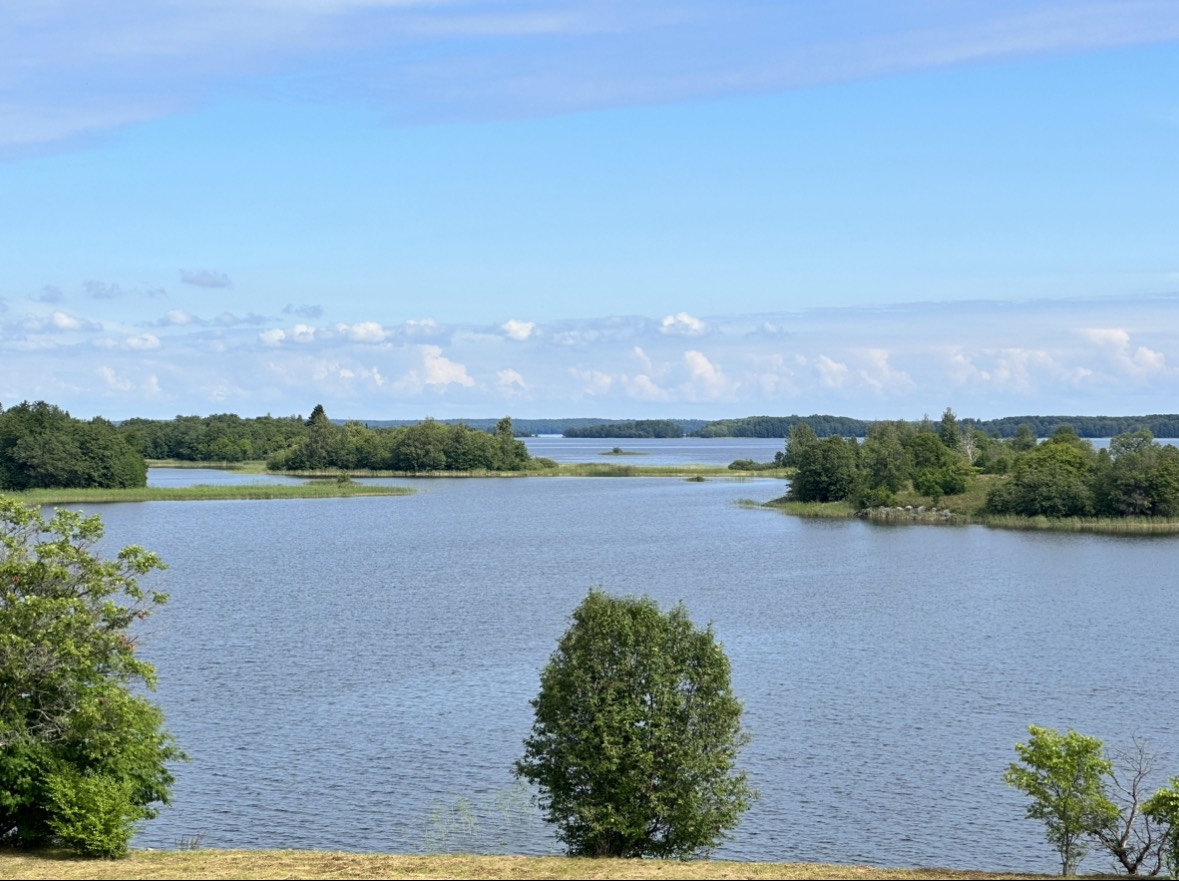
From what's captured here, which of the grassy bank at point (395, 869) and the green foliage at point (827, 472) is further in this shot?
the green foliage at point (827, 472)

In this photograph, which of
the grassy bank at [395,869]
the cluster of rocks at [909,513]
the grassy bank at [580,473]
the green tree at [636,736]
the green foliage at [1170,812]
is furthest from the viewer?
the grassy bank at [580,473]

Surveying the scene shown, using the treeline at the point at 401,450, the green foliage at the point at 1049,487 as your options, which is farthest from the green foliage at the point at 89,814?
the treeline at the point at 401,450

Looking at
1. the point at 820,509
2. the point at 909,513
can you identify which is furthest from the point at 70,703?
the point at 820,509

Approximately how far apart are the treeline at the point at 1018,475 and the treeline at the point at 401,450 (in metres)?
72.9

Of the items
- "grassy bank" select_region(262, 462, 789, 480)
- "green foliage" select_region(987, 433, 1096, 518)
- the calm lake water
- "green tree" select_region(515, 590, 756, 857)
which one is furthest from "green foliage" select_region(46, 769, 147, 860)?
"grassy bank" select_region(262, 462, 789, 480)

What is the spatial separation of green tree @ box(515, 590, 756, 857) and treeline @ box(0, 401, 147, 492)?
4680 inches

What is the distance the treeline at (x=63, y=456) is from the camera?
129m

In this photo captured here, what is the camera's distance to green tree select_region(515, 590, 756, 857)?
2089 centimetres

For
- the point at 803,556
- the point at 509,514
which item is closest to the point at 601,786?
the point at 803,556

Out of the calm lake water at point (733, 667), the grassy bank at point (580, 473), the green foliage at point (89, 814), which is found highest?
the grassy bank at point (580, 473)

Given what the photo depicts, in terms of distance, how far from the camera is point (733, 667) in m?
41.3

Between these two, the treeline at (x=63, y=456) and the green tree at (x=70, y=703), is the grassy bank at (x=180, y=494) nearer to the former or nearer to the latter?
the treeline at (x=63, y=456)

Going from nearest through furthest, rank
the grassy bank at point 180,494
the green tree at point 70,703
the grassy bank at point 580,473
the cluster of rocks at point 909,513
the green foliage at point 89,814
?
the green foliage at point 89,814 < the green tree at point 70,703 < the cluster of rocks at point 909,513 < the grassy bank at point 180,494 < the grassy bank at point 580,473

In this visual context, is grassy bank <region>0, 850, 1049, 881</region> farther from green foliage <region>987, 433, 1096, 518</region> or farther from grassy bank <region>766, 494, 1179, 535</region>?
green foliage <region>987, 433, 1096, 518</region>
